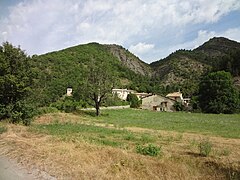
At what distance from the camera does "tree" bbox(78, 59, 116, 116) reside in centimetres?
4247

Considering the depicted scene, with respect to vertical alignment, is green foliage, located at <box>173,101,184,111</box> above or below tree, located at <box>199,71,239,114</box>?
below

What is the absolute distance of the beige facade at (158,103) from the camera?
80375mm

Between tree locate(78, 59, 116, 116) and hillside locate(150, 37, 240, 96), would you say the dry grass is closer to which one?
tree locate(78, 59, 116, 116)

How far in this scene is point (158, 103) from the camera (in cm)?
8212

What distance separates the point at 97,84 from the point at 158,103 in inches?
1678

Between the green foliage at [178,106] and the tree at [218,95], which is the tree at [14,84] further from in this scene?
the green foliage at [178,106]

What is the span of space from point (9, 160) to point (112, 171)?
168 inches

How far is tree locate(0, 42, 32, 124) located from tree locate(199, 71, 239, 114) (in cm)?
5547

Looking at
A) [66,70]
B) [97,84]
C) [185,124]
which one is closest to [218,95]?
[97,84]

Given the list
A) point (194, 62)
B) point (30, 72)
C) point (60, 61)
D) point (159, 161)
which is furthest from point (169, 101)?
point (194, 62)

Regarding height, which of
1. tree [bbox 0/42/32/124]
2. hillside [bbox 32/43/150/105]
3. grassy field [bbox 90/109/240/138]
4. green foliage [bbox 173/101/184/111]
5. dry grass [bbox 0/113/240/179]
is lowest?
grassy field [bbox 90/109/240/138]

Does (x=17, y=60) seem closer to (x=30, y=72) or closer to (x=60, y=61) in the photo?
(x=30, y=72)

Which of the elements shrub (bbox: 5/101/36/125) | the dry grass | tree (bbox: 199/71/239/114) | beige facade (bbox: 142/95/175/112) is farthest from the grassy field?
beige facade (bbox: 142/95/175/112)

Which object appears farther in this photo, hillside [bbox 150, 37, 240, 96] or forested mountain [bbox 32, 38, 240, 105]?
hillside [bbox 150, 37, 240, 96]
